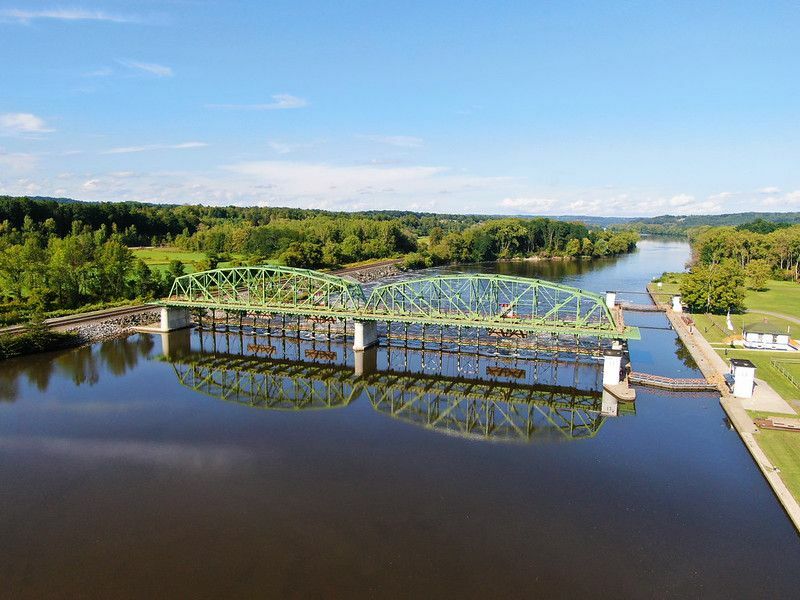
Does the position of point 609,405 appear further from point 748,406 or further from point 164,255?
point 164,255

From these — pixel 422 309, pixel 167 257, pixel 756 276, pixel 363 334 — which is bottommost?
pixel 363 334

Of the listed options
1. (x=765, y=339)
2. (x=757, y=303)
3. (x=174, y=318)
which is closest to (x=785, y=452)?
(x=765, y=339)

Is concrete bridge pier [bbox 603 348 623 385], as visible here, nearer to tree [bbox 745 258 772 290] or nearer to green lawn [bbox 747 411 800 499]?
green lawn [bbox 747 411 800 499]

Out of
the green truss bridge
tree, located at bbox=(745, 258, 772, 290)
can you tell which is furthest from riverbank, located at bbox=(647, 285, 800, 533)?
tree, located at bbox=(745, 258, 772, 290)

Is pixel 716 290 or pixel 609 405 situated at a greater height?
pixel 716 290

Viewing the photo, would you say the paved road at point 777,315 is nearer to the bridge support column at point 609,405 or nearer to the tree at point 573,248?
the bridge support column at point 609,405

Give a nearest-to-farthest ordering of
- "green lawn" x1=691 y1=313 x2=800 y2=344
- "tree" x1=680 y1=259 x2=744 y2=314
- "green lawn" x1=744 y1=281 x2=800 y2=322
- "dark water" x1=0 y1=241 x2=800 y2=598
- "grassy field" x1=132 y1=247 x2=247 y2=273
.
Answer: "dark water" x1=0 y1=241 x2=800 y2=598 → "green lawn" x1=691 y1=313 x2=800 y2=344 → "tree" x1=680 y1=259 x2=744 y2=314 → "green lawn" x1=744 y1=281 x2=800 y2=322 → "grassy field" x1=132 y1=247 x2=247 y2=273
